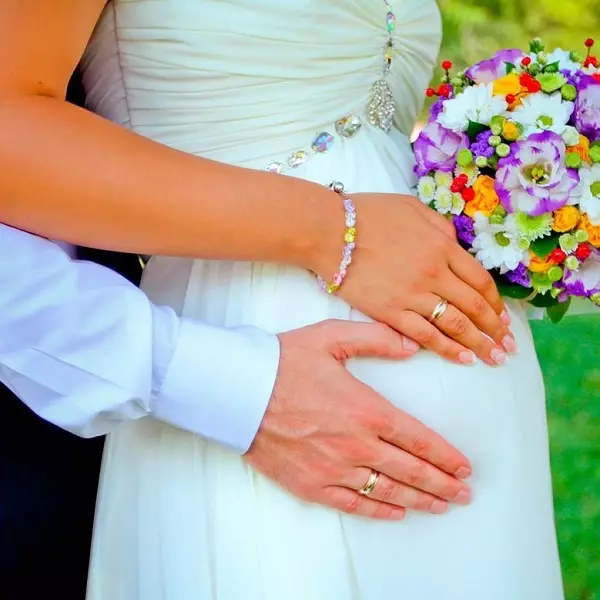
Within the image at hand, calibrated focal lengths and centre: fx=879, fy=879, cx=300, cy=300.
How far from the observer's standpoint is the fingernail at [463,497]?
96 centimetres

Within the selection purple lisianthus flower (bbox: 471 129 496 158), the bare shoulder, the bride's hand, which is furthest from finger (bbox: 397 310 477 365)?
the bare shoulder

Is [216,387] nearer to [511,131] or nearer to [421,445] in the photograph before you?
[421,445]

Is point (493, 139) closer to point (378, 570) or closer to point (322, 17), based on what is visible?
point (322, 17)

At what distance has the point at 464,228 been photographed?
1055 millimetres

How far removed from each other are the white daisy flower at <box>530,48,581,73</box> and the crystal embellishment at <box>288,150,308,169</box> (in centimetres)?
31

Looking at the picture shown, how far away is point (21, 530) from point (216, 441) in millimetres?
356

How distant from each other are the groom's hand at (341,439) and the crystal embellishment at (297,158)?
22 centimetres

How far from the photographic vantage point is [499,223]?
102 centimetres

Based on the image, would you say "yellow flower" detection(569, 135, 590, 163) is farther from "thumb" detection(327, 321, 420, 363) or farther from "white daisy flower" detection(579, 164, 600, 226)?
"thumb" detection(327, 321, 420, 363)

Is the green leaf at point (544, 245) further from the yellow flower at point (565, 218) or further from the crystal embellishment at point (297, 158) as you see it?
the crystal embellishment at point (297, 158)

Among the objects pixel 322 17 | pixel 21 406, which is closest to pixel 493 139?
pixel 322 17

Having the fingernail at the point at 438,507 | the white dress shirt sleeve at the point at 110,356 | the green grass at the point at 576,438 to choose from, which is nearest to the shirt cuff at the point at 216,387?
the white dress shirt sleeve at the point at 110,356

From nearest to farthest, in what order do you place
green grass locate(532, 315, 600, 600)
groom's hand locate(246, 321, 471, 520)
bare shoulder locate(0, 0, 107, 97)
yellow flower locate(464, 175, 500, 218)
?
1. bare shoulder locate(0, 0, 107, 97)
2. groom's hand locate(246, 321, 471, 520)
3. yellow flower locate(464, 175, 500, 218)
4. green grass locate(532, 315, 600, 600)

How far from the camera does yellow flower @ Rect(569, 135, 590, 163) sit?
3.32 ft
